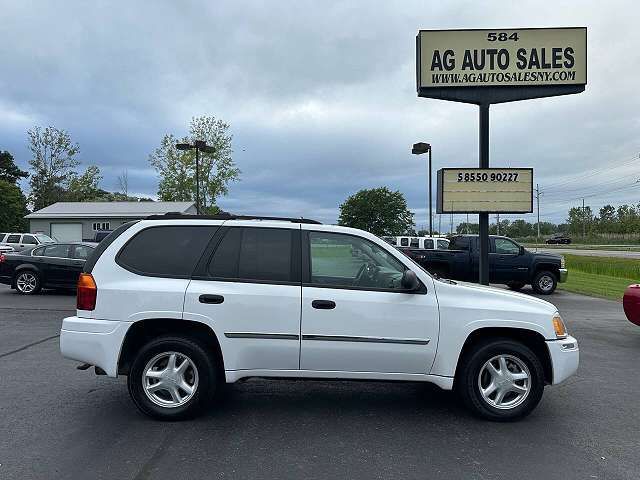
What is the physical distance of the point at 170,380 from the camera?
15.7 ft

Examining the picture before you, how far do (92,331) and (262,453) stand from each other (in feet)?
6.26

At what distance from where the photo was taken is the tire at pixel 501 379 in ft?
15.9

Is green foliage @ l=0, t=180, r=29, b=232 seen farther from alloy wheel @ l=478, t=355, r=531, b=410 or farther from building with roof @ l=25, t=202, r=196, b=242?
alloy wheel @ l=478, t=355, r=531, b=410

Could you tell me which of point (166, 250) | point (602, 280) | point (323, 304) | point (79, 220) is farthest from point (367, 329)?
point (79, 220)

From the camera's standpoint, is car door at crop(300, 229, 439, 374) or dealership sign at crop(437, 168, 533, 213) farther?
dealership sign at crop(437, 168, 533, 213)

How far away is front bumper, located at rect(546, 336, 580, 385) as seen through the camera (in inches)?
193

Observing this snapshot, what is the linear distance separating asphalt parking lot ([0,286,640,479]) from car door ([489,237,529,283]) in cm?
1022

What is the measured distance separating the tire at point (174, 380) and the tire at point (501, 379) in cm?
231

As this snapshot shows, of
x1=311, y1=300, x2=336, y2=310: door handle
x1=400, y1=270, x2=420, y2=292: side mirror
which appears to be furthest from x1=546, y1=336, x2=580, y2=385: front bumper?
x1=311, y1=300, x2=336, y2=310: door handle

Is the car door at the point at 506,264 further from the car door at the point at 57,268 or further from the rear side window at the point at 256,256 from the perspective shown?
the rear side window at the point at 256,256

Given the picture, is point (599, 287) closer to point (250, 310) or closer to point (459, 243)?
point (459, 243)

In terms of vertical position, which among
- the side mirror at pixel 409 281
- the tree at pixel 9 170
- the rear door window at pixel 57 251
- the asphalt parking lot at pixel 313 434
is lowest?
the asphalt parking lot at pixel 313 434

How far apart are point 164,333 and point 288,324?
1.18 meters

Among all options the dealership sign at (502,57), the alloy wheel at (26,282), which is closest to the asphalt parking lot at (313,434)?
the dealership sign at (502,57)
